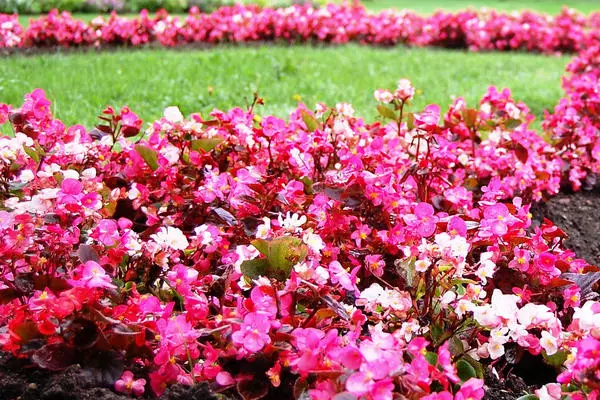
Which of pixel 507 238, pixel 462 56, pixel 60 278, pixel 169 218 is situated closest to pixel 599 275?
pixel 507 238

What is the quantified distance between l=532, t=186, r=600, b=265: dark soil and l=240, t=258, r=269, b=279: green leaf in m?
1.78

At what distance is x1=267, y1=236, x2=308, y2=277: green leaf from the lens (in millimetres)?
1811

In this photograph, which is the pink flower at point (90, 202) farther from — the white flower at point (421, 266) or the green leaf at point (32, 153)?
the white flower at point (421, 266)

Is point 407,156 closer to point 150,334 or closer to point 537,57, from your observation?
point 150,334

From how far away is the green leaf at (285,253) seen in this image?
181cm

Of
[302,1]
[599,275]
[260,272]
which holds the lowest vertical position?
[302,1]

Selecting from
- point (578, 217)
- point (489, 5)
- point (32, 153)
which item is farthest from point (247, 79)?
point (489, 5)

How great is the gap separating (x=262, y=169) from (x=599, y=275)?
114cm

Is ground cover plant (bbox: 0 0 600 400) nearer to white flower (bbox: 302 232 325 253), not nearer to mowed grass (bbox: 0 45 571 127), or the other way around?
white flower (bbox: 302 232 325 253)

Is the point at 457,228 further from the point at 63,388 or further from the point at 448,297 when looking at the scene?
Result: the point at 63,388

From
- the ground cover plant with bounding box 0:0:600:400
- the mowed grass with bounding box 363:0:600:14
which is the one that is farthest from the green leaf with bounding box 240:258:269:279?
the mowed grass with bounding box 363:0:600:14

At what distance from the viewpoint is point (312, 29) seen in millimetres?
8617

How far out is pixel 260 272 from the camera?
6.02 feet

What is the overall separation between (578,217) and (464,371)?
6.59 feet
